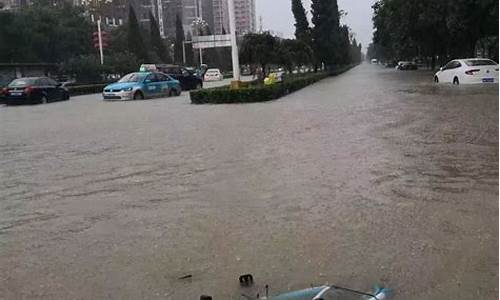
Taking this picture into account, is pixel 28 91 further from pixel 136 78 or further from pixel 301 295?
pixel 301 295

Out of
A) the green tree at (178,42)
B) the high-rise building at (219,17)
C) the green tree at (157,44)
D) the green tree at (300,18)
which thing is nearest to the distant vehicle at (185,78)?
the green tree at (300,18)

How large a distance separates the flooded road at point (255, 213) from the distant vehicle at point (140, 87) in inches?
598

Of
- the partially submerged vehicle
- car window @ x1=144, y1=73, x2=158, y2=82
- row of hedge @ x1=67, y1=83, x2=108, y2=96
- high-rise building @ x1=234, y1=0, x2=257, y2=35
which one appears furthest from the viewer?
high-rise building @ x1=234, y1=0, x2=257, y2=35

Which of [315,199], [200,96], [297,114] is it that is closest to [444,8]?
[200,96]

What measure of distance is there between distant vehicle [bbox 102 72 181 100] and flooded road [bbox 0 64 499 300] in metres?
15.2

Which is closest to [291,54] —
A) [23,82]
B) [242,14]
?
[23,82]

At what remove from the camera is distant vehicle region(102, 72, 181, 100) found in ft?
89.9

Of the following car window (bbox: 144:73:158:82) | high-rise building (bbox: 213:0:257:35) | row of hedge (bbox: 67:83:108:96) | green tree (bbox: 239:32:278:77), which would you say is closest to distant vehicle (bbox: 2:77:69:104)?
car window (bbox: 144:73:158:82)

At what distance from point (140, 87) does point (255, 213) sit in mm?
22402

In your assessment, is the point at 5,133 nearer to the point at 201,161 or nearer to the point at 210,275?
the point at 201,161

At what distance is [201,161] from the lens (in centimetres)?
922

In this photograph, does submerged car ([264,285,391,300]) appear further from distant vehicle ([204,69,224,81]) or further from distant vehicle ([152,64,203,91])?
distant vehicle ([204,69,224,81])

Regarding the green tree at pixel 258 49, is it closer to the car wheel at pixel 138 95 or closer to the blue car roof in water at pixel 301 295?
the car wheel at pixel 138 95

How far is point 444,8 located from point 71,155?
92.5 feet
